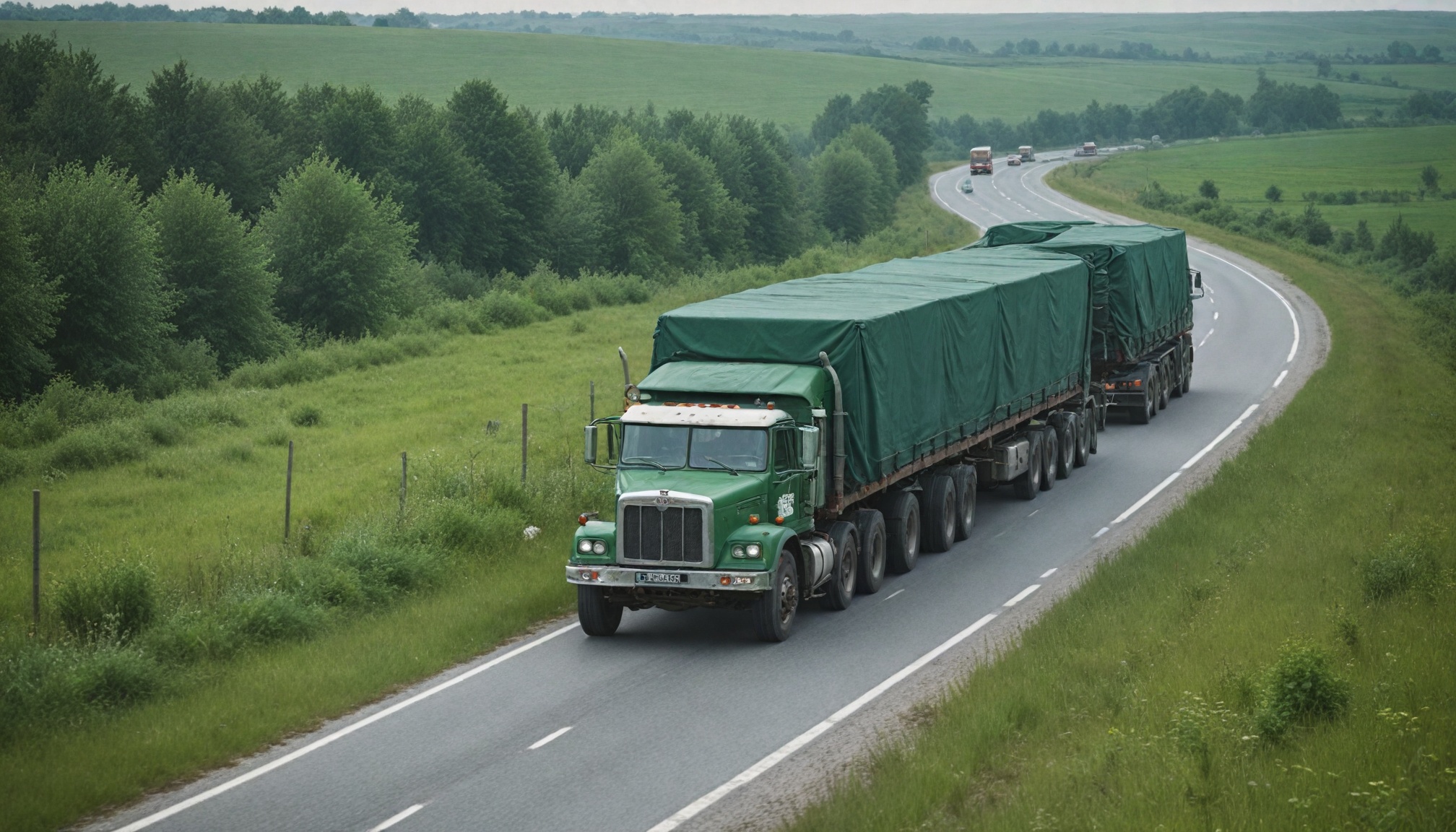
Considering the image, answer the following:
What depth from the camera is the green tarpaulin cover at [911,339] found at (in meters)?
18.1

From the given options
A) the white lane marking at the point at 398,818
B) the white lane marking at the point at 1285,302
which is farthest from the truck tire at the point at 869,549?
the white lane marking at the point at 1285,302

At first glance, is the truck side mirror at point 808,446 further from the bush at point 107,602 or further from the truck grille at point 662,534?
the bush at point 107,602

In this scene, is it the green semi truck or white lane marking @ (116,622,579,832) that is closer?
white lane marking @ (116,622,579,832)

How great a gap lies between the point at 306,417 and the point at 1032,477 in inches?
704

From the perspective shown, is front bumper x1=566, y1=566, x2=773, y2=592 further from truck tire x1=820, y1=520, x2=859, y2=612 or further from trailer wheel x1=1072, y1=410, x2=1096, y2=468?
trailer wheel x1=1072, y1=410, x2=1096, y2=468

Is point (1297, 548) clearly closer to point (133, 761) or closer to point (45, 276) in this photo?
point (133, 761)

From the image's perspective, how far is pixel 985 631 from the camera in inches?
670

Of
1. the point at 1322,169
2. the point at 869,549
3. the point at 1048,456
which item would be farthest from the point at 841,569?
the point at 1322,169

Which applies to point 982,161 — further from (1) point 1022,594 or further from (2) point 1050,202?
(1) point 1022,594

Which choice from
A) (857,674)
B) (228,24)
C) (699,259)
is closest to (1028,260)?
(857,674)

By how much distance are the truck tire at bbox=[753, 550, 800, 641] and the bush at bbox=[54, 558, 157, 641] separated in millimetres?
7158

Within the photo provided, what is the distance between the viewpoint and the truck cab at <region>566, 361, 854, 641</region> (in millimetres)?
15836

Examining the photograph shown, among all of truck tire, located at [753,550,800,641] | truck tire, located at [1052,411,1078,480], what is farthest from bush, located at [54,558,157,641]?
truck tire, located at [1052,411,1078,480]

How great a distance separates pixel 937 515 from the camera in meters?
20.9
